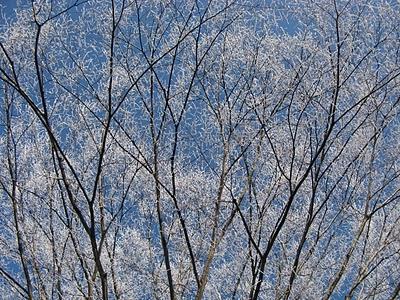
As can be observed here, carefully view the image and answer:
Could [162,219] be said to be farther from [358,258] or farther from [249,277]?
[358,258]

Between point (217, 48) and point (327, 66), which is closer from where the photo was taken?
point (327, 66)

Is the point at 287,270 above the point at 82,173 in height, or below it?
below

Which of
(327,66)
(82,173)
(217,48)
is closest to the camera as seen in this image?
(327,66)

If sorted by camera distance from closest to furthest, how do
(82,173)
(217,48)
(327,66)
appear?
(327,66)
(217,48)
(82,173)

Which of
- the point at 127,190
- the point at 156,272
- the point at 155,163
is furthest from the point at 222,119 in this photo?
the point at 156,272

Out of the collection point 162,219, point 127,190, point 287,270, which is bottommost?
point 287,270

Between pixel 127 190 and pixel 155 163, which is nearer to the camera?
pixel 155 163

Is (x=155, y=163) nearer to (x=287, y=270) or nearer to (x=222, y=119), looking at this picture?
(x=222, y=119)

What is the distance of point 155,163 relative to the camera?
4.44m

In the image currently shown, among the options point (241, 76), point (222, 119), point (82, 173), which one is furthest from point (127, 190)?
point (241, 76)

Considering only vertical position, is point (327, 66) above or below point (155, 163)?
above

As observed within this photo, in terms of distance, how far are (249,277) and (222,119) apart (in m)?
1.19

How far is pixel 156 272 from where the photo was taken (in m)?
4.89

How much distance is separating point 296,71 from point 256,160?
2.62ft
